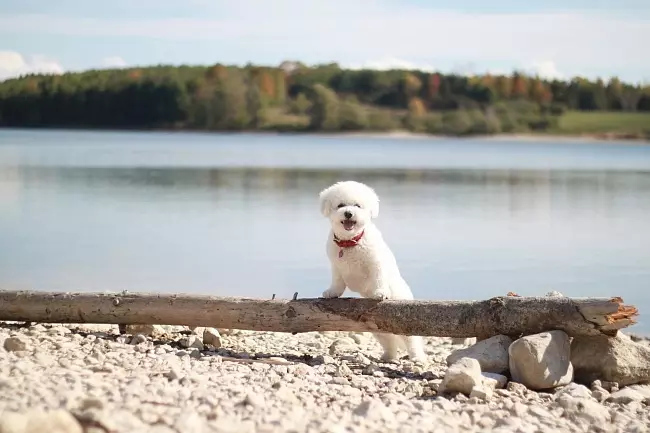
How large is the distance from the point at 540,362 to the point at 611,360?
61 cm

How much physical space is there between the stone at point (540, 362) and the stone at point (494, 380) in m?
0.14

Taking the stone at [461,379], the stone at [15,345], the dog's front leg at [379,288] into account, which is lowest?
the stone at [461,379]

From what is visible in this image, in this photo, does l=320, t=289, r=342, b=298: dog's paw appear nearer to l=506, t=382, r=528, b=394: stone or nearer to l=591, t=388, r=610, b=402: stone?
l=506, t=382, r=528, b=394: stone

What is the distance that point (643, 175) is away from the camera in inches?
1564

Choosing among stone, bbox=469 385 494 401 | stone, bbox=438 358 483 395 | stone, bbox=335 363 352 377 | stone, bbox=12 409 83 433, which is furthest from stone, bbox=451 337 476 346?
stone, bbox=12 409 83 433

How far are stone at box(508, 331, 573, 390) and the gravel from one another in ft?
0.33

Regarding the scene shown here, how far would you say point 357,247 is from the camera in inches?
292

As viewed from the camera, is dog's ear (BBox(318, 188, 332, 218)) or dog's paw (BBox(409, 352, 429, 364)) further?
dog's paw (BBox(409, 352, 429, 364))

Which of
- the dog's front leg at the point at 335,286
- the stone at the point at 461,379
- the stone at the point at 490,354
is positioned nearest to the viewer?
the stone at the point at 461,379

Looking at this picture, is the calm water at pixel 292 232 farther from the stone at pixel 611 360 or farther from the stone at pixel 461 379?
the stone at pixel 461 379

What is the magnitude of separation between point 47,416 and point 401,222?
16.1 m

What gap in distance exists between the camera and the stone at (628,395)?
6.55m

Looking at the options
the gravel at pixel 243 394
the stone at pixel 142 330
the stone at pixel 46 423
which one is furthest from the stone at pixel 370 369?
A: the stone at pixel 46 423

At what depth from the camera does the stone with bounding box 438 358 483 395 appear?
6359 millimetres
